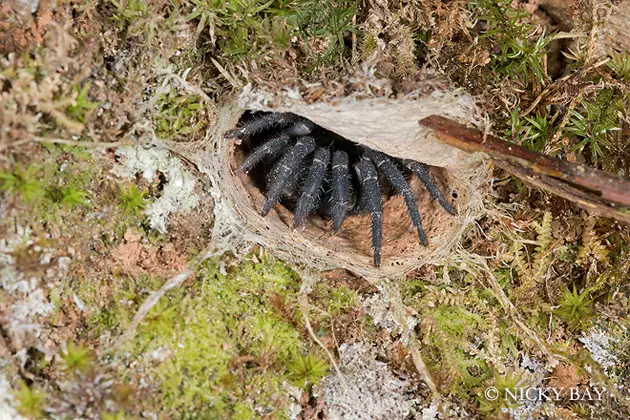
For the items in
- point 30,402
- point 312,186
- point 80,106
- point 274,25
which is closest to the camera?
point 30,402

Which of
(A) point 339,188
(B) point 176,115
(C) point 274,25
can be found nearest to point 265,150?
(A) point 339,188

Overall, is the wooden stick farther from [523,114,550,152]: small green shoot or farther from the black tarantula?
the black tarantula

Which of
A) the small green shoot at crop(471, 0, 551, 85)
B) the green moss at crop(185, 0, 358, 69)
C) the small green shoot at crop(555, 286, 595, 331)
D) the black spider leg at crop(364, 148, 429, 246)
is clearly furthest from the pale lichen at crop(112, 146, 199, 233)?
the small green shoot at crop(555, 286, 595, 331)

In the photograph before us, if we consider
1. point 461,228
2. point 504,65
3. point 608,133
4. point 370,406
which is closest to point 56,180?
point 370,406

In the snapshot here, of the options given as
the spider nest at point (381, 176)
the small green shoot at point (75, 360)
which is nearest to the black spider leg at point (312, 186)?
the spider nest at point (381, 176)

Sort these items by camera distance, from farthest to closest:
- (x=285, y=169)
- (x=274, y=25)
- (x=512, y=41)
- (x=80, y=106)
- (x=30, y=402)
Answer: (x=285, y=169) → (x=512, y=41) → (x=274, y=25) → (x=80, y=106) → (x=30, y=402)

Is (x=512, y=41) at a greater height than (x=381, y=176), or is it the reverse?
(x=512, y=41)

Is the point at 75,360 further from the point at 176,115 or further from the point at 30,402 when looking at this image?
the point at 176,115

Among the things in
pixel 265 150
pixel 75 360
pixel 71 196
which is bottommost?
pixel 75 360
